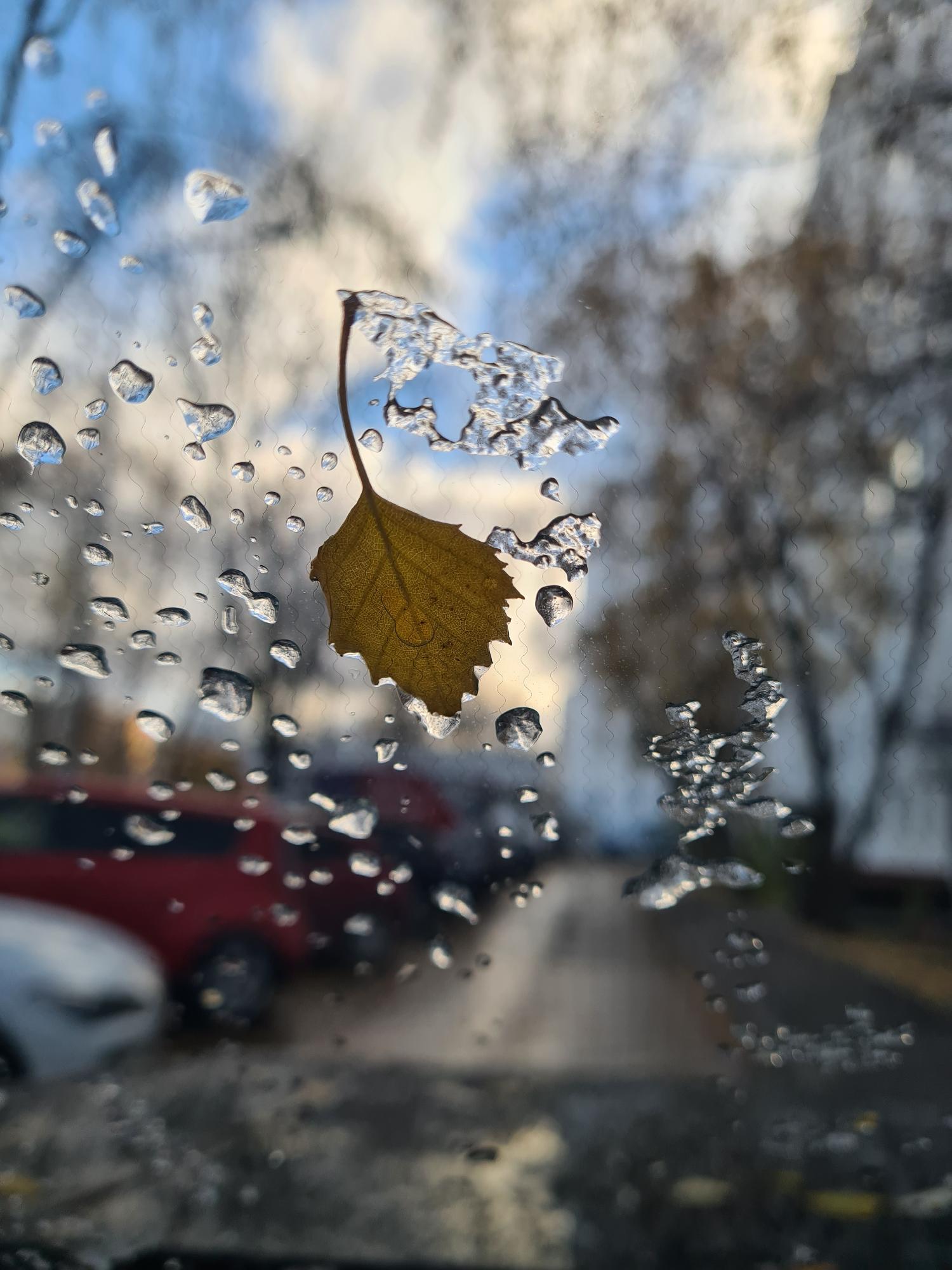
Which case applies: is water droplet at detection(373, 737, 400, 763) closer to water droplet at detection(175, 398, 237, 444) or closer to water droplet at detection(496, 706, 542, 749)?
water droplet at detection(496, 706, 542, 749)

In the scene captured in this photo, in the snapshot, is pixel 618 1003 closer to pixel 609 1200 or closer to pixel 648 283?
pixel 609 1200

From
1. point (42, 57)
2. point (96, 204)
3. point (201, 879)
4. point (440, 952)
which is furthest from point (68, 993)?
point (42, 57)

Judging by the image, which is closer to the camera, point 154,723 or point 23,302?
point 23,302

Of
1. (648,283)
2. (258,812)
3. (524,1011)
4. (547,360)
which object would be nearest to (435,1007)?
(524,1011)

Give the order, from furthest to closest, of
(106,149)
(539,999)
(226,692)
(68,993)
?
1. (68,993)
2. (539,999)
3. (226,692)
4. (106,149)

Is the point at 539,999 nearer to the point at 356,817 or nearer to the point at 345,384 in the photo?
the point at 356,817

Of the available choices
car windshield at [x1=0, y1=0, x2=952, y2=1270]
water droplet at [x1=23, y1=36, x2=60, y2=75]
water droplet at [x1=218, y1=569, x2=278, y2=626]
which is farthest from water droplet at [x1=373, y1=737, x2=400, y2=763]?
water droplet at [x1=23, y1=36, x2=60, y2=75]
